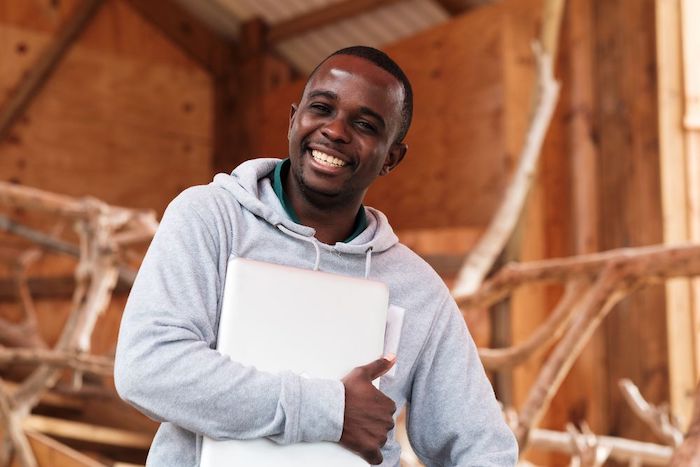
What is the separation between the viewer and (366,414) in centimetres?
117

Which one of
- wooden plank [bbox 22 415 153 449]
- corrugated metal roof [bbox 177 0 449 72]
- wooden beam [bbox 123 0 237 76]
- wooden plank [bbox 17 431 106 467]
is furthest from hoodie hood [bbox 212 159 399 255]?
wooden beam [bbox 123 0 237 76]

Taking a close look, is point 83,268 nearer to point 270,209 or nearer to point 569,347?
point 569,347

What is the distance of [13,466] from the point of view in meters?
3.87

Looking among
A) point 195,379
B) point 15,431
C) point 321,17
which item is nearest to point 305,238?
point 195,379

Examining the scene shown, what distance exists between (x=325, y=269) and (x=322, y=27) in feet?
Result: 19.5

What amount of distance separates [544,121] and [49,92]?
14.5ft

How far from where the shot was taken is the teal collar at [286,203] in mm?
1297

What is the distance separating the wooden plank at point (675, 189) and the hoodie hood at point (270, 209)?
3776 mm

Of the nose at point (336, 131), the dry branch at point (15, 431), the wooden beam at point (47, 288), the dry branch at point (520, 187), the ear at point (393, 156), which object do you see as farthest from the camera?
the wooden beam at point (47, 288)

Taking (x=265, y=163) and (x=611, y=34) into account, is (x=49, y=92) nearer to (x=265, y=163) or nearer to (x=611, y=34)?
(x=611, y=34)

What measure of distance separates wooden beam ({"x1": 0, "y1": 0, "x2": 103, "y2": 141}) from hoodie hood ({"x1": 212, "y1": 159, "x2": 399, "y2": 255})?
604 centimetres

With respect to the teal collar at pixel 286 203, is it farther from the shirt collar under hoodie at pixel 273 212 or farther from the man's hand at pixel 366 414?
the man's hand at pixel 366 414

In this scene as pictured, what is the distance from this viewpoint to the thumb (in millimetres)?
1185

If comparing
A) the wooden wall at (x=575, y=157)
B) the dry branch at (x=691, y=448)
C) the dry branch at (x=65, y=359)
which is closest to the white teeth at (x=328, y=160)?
the dry branch at (x=691, y=448)
